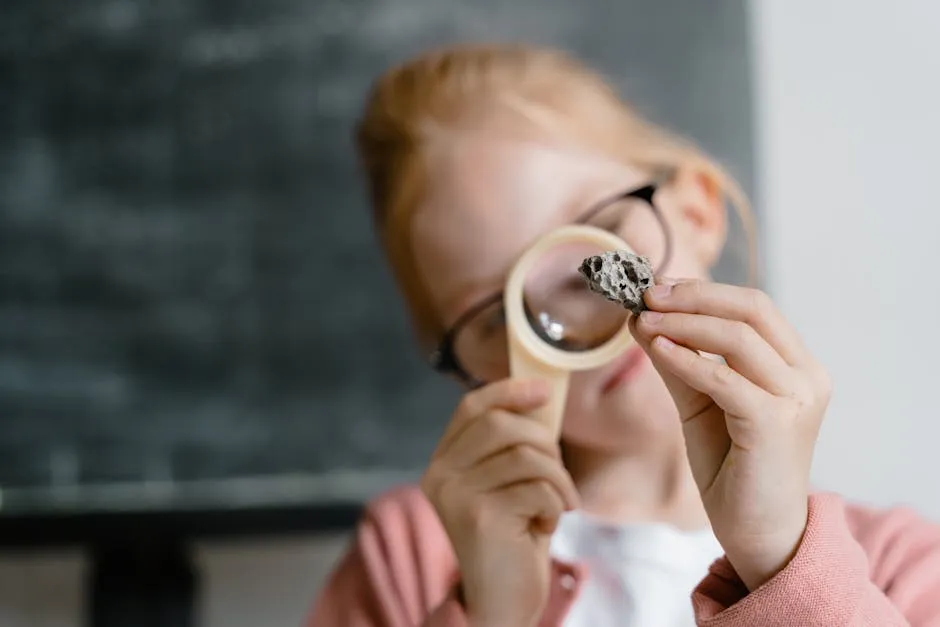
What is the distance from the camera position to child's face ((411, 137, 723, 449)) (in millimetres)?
723

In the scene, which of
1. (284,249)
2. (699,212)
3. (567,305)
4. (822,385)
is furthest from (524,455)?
(284,249)

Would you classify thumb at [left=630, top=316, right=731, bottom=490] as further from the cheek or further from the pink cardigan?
the cheek

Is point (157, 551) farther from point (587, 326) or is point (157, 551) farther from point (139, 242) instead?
point (587, 326)

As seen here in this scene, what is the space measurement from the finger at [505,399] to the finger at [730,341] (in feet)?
0.51

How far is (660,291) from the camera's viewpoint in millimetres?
500

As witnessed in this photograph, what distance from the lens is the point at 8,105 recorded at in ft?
4.04

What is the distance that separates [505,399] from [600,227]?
17 centimetres

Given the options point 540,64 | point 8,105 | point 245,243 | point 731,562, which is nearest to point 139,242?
point 245,243

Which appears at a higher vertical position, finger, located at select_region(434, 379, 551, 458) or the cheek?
the cheek

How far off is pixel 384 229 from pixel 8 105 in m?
0.61

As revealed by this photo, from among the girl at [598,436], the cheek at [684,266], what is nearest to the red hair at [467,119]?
the girl at [598,436]

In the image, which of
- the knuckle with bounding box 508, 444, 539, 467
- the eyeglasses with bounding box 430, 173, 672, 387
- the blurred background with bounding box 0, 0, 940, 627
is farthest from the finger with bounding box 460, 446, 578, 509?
the blurred background with bounding box 0, 0, 940, 627

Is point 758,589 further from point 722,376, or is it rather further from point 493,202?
point 493,202

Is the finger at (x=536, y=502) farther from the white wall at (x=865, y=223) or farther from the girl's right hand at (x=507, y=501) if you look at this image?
the white wall at (x=865, y=223)
